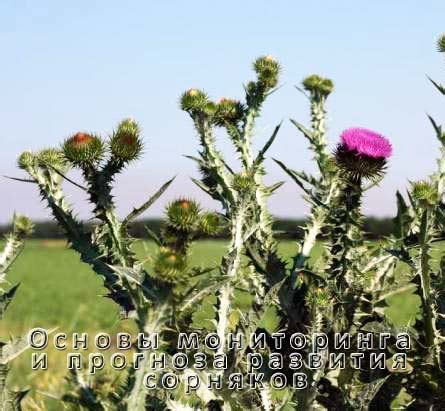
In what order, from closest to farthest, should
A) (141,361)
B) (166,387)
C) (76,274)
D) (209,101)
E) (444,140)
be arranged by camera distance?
1. (141,361)
2. (166,387)
3. (209,101)
4. (444,140)
5. (76,274)

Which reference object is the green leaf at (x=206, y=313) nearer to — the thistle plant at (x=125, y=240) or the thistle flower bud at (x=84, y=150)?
the thistle plant at (x=125, y=240)

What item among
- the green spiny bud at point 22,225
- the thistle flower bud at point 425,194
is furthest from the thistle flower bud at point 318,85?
the green spiny bud at point 22,225

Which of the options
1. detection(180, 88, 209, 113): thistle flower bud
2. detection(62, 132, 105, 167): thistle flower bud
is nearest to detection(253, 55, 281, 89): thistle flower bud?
detection(180, 88, 209, 113): thistle flower bud

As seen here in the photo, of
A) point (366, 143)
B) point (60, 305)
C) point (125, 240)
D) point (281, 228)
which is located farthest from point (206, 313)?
point (60, 305)

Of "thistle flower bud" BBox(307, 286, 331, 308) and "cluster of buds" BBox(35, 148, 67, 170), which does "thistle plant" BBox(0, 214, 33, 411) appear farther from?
"thistle flower bud" BBox(307, 286, 331, 308)

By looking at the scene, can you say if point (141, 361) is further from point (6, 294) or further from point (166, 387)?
point (6, 294)

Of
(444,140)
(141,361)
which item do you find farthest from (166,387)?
(444,140)

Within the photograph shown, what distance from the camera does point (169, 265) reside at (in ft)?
8.01

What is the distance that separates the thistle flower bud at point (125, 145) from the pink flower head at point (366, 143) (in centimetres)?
104

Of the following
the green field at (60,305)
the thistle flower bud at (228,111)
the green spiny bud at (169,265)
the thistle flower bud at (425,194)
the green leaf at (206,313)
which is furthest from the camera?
the green field at (60,305)

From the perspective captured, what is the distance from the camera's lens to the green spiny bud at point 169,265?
2.43 meters

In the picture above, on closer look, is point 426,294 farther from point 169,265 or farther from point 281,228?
point 281,228

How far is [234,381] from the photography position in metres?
3.11

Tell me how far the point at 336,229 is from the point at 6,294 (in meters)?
1.53
